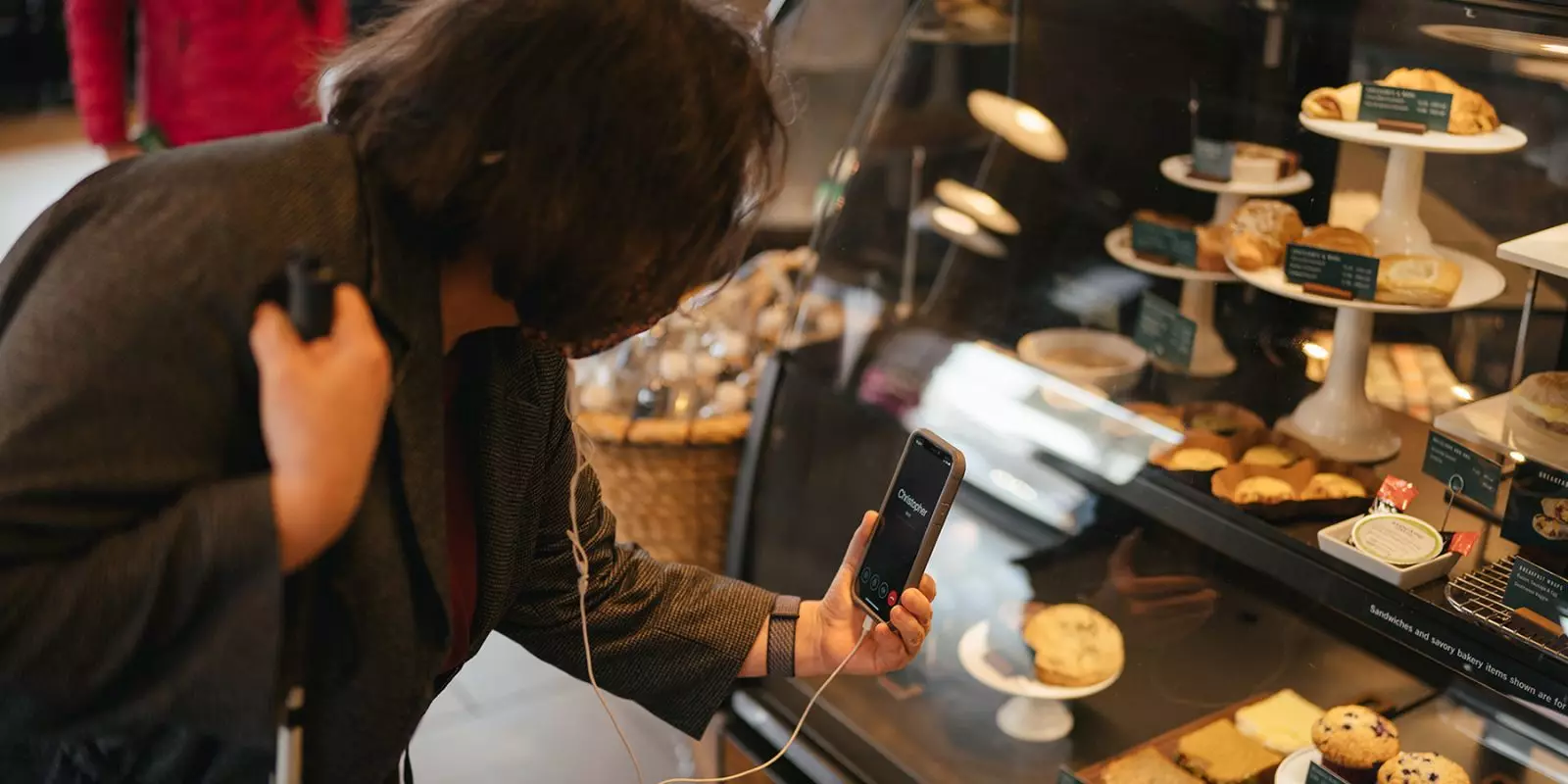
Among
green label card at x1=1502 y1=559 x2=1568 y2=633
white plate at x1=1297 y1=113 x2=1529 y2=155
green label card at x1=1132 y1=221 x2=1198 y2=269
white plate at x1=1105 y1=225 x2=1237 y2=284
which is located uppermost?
white plate at x1=1297 y1=113 x2=1529 y2=155

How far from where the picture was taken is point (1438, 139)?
1.49m

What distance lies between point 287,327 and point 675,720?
738 millimetres

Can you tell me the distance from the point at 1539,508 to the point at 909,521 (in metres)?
0.63

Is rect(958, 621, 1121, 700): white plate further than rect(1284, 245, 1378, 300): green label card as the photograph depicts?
Yes

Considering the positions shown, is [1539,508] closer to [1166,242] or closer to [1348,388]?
[1348,388]

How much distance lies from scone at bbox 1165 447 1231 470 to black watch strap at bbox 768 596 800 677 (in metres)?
0.52

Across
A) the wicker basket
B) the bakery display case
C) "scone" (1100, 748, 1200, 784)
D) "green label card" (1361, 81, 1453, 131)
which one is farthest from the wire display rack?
the wicker basket

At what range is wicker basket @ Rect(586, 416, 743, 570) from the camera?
7.68ft

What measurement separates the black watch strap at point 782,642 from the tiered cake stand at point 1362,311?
0.66 metres

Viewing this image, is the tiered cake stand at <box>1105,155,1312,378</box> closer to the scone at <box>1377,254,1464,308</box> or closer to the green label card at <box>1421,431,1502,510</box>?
the scone at <box>1377,254,1464,308</box>

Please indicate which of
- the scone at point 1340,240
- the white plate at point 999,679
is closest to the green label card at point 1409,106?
the scone at point 1340,240

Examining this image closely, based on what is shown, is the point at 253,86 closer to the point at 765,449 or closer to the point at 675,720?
the point at 765,449

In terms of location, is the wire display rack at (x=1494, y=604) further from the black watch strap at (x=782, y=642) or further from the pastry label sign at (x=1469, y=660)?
the black watch strap at (x=782, y=642)

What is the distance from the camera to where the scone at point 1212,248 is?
5.78 ft
